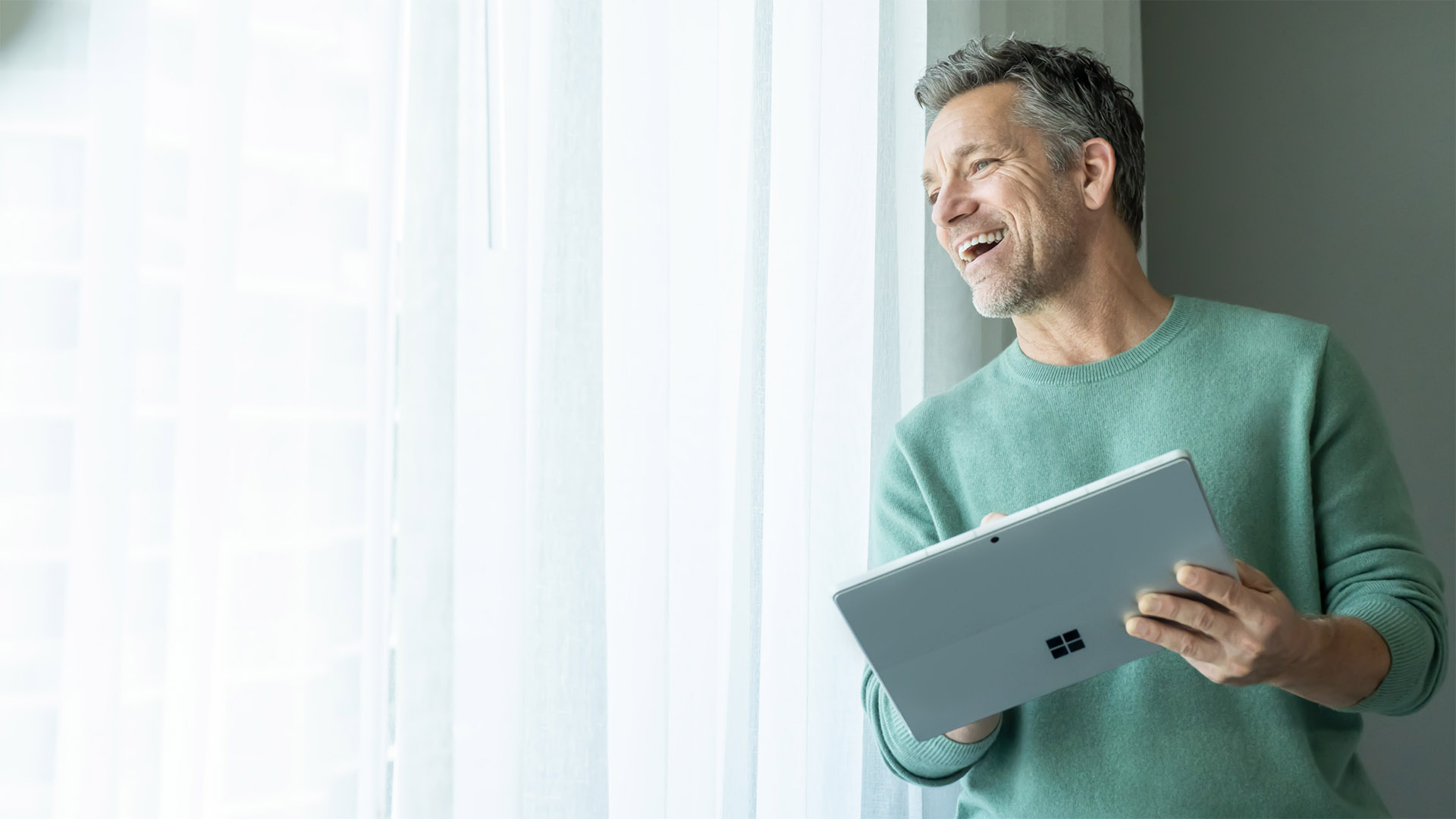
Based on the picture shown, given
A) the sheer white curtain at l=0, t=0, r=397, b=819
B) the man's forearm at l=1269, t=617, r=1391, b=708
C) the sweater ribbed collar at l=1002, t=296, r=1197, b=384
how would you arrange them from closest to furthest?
the sheer white curtain at l=0, t=0, r=397, b=819 < the man's forearm at l=1269, t=617, r=1391, b=708 < the sweater ribbed collar at l=1002, t=296, r=1197, b=384

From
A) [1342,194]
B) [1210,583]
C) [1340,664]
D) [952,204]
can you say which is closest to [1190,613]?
[1210,583]

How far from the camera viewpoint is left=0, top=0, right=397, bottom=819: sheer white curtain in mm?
565

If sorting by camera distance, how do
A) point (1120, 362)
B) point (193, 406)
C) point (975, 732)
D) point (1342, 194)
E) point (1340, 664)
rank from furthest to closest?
point (1342, 194) → point (1120, 362) → point (975, 732) → point (1340, 664) → point (193, 406)

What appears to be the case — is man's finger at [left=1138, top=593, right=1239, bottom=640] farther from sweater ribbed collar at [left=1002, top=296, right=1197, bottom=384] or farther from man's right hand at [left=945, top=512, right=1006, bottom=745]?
sweater ribbed collar at [left=1002, top=296, right=1197, bottom=384]

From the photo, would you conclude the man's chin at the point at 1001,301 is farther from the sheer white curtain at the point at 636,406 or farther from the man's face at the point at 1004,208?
the sheer white curtain at the point at 636,406

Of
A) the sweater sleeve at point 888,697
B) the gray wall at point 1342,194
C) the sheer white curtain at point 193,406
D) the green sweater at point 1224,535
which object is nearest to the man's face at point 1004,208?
the green sweater at point 1224,535

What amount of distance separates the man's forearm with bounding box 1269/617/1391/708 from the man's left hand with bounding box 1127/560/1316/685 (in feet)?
0.12

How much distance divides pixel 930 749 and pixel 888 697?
4.3 inches

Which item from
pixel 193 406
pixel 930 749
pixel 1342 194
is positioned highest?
pixel 1342 194

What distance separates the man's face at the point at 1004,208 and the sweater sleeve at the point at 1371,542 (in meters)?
0.30

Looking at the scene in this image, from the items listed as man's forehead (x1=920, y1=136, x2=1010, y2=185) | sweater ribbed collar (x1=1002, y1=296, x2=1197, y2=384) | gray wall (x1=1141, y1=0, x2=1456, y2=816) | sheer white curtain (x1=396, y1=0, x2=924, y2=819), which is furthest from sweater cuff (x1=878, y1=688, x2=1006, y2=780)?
gray wall (x1=1141, y1=0, x2=1456, y2=816)

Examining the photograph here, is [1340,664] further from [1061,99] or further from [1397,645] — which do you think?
[1061,99]

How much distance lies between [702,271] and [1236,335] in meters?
0.60

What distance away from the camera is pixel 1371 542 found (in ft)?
3.07
